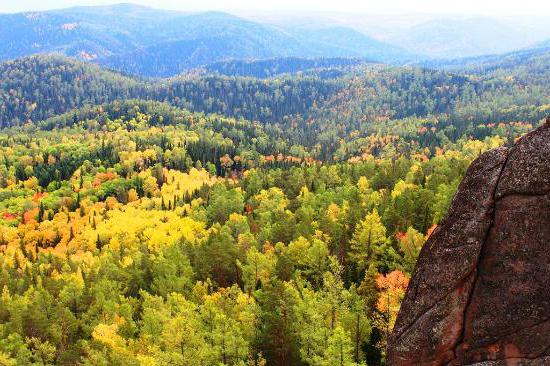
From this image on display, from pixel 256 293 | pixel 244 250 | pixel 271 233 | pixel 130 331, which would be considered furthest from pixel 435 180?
pixel 130 331

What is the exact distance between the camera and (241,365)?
56500mm

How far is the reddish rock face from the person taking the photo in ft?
84.1

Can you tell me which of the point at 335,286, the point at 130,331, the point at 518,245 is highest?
the point at 518,245

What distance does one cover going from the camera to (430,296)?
28281mm

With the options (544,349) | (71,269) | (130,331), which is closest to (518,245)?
(544,349)

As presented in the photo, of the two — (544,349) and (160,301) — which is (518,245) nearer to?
(544,349)

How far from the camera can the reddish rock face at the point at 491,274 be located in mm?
25625

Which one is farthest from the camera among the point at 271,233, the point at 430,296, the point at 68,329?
the point at 271,233

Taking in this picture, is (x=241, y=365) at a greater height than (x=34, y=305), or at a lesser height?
greater

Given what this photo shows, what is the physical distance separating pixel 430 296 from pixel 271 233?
3623 inches

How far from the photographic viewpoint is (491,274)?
26.7 meters

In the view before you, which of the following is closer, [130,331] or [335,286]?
[335,286]

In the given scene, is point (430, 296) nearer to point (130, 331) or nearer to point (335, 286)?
point (335, 286)

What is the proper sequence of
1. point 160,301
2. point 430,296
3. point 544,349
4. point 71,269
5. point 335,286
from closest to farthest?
point 544,349 → point 430,296 → point 335,286 → point 160,301 → point 71,269
